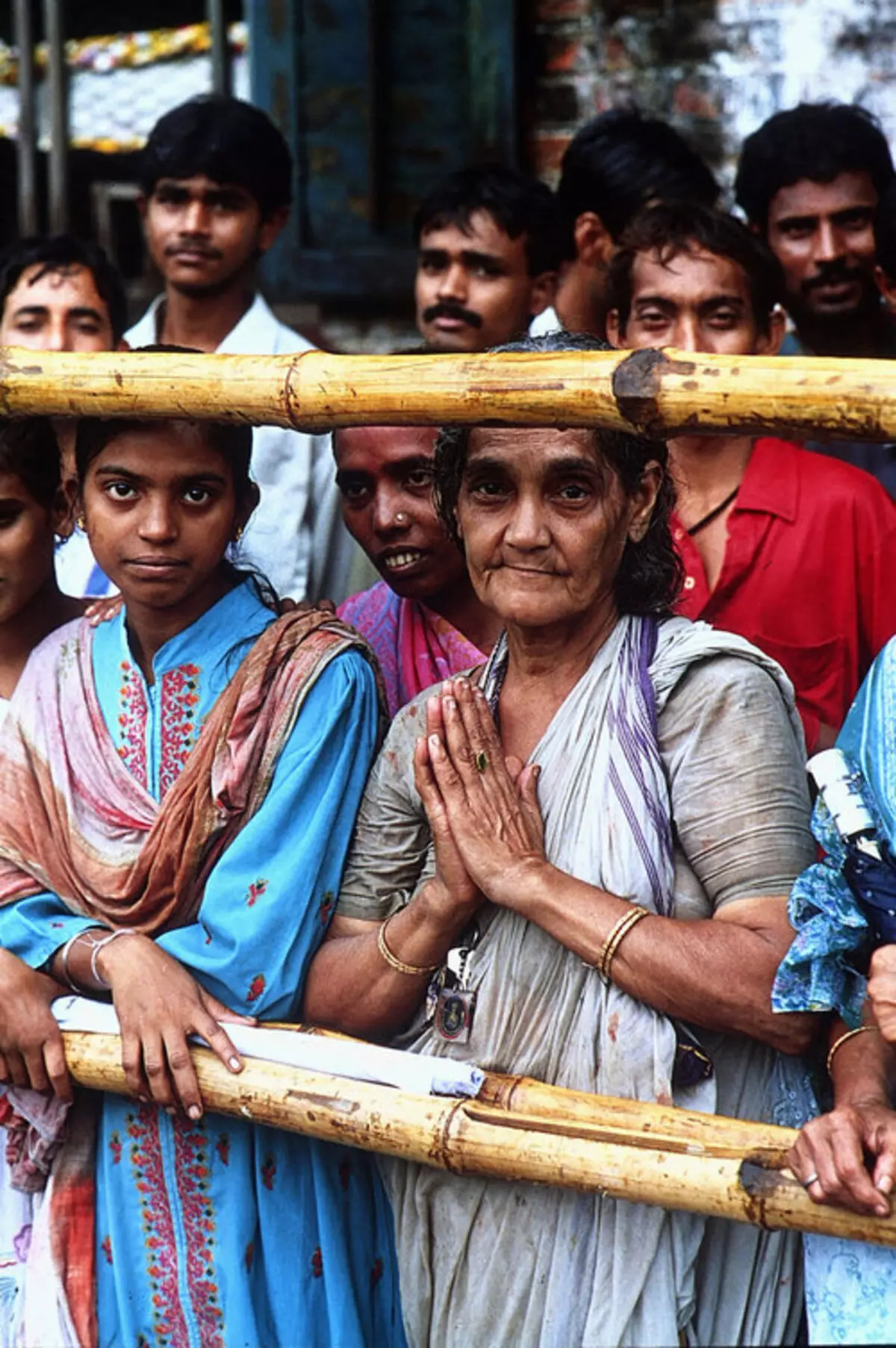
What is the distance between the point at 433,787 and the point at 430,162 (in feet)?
10.7

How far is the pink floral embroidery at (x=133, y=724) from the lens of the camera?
9.25 feet

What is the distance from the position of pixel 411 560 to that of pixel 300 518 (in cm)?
100

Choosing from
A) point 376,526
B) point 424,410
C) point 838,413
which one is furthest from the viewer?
point 376,526

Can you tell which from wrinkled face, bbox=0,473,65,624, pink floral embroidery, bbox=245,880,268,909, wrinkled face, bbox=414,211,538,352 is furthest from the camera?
wrinkled face, bbox=414,211,538,352

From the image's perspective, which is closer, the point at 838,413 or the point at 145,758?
the point at 838,413

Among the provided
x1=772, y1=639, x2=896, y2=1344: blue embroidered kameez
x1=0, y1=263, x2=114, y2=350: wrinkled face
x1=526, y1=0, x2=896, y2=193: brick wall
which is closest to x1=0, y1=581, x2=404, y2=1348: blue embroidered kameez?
x1=772, y1=639, x2=896, y2=1344: blue embroidered kameez

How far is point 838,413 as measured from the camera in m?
2.25

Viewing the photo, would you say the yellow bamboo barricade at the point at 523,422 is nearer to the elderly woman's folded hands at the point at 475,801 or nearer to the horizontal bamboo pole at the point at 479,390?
the horizontal bamboo pole at the point at 479,390

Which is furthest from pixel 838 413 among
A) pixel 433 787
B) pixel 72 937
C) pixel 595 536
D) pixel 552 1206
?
pixel 72 937

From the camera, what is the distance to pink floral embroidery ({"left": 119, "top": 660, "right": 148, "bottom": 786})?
9.25 ft

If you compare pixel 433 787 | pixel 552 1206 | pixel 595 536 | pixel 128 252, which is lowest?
pixel 552 1206

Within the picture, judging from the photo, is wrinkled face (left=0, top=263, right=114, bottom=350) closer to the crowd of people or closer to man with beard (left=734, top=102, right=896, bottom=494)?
the crowd of people

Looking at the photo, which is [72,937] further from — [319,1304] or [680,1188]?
[680,1188]

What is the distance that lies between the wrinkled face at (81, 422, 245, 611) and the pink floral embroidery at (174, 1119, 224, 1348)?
0.78m
